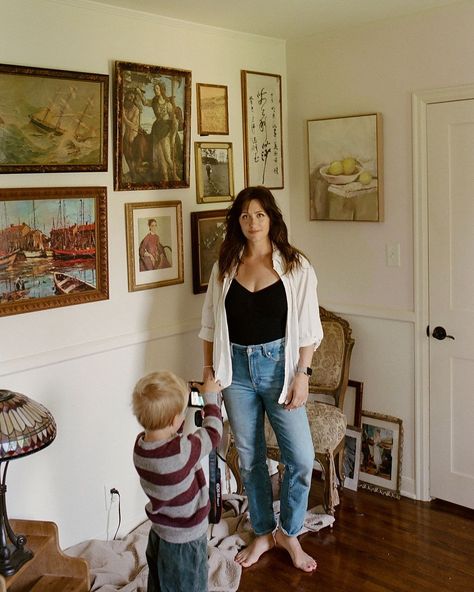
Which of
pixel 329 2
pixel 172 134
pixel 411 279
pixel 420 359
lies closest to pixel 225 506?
pixel 420 359

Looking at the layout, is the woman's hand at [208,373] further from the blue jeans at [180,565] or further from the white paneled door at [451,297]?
the white paneled door at [451,297]

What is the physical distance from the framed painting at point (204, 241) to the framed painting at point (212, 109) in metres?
0.40

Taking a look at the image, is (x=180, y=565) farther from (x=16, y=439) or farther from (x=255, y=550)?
(x=255, y=550)

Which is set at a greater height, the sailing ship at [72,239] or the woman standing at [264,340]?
the sailing ship at [72,239]

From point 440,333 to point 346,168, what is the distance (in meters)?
0.95

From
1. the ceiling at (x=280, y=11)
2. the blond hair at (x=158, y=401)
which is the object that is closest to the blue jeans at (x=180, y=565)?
the blond hair at (x=158, y=401)

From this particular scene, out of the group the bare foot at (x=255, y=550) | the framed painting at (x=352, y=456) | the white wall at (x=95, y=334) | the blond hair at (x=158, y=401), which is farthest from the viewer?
the framed painting at (x=352, y=456)

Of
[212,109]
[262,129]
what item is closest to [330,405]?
[262,129]

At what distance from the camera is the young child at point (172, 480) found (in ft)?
7.07

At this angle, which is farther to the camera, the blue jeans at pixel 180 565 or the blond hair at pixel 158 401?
the blue jeans at pixel 180 565

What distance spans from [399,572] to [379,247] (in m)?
1.53

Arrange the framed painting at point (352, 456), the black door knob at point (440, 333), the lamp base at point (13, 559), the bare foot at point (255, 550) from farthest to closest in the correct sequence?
1. the framed painting at point (352, 456)
2. the black door knob at point (440, 333)
3. the bare foot at point (255, 550)
4. the lamp base at point (13, 559)

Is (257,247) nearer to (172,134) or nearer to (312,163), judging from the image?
(172,134)

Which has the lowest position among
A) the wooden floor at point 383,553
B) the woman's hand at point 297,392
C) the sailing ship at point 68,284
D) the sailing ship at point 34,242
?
the wooden floor at point 383,553
